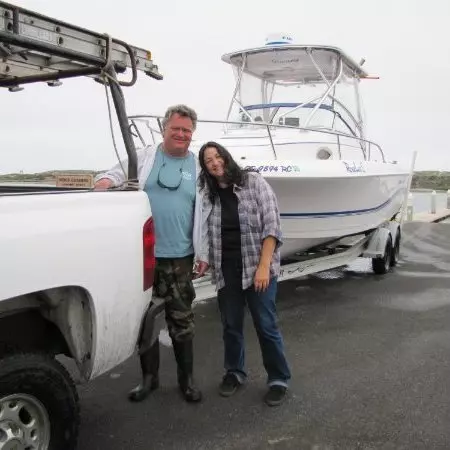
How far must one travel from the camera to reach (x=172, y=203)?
3467mm

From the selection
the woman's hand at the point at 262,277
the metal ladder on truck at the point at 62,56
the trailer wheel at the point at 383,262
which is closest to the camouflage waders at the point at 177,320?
the woman's hand at the point at 262,277

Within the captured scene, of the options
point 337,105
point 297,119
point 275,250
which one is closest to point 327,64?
point 337,105

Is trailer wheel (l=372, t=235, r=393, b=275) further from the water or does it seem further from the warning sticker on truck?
the water

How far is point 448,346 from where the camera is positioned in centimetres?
497

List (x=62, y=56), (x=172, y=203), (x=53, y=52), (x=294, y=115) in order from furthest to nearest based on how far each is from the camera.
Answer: (x=294, y=115) < (x=172, y=203) < (x=62, y=56) < (x=53, y=52)

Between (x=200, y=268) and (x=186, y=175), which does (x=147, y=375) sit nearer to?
(x=200, y=268)

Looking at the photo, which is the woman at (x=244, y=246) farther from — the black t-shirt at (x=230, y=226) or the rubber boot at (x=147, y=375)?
the rubber boot at (x=147, y=375)

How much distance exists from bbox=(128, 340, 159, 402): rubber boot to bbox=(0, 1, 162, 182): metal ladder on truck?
131 cm

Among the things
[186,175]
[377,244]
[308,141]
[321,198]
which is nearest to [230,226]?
[186,175]

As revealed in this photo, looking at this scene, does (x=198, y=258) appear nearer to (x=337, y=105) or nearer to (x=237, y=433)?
(x=237, y=433)

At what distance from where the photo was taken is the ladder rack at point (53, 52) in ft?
8.48

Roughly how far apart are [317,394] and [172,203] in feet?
5.66

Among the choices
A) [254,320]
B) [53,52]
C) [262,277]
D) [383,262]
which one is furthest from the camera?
[383,262]

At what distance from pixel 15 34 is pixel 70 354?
1577 millimetres
